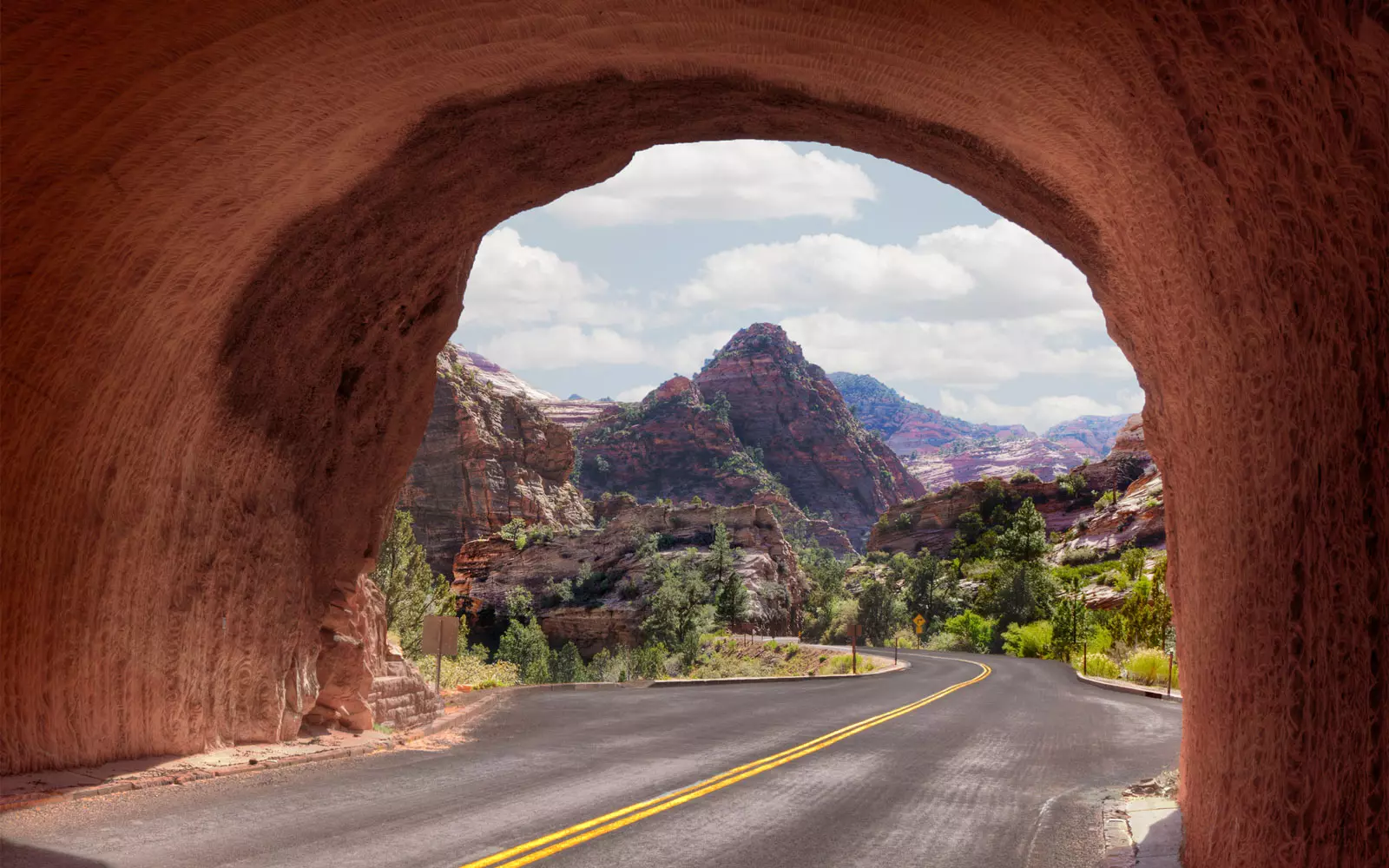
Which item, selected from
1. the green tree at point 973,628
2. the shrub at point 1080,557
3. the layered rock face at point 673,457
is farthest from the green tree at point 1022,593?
the layered rock face at point 673,457

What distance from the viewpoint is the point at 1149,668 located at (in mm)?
29078

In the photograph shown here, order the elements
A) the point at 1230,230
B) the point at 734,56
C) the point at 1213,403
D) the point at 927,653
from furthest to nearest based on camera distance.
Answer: the point at 927,653 → the point at 734,56 → the point at 1213,403 → the point at 1230,230

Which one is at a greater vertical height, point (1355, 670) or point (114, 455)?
point (114, 455)

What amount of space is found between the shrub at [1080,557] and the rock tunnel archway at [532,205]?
227ft

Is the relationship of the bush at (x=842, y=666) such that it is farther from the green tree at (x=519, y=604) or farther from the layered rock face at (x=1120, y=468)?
the layered rock face at (x=1120, y=468)

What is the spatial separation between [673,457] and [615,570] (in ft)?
353

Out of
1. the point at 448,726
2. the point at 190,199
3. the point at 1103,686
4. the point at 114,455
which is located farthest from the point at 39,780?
the point at 1103,686

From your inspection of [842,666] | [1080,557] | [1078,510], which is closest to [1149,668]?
[842,666]

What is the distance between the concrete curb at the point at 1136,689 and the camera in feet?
80.8

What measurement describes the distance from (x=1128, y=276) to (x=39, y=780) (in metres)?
9.02

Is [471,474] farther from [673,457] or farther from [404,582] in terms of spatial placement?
[673,457]

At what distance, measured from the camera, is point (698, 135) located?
8.87m

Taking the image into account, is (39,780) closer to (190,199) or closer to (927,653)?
(190,199)

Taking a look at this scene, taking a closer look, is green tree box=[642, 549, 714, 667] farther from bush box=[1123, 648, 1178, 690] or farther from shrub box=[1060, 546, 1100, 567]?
shrub box=[1060, 546, 1100, 567]
